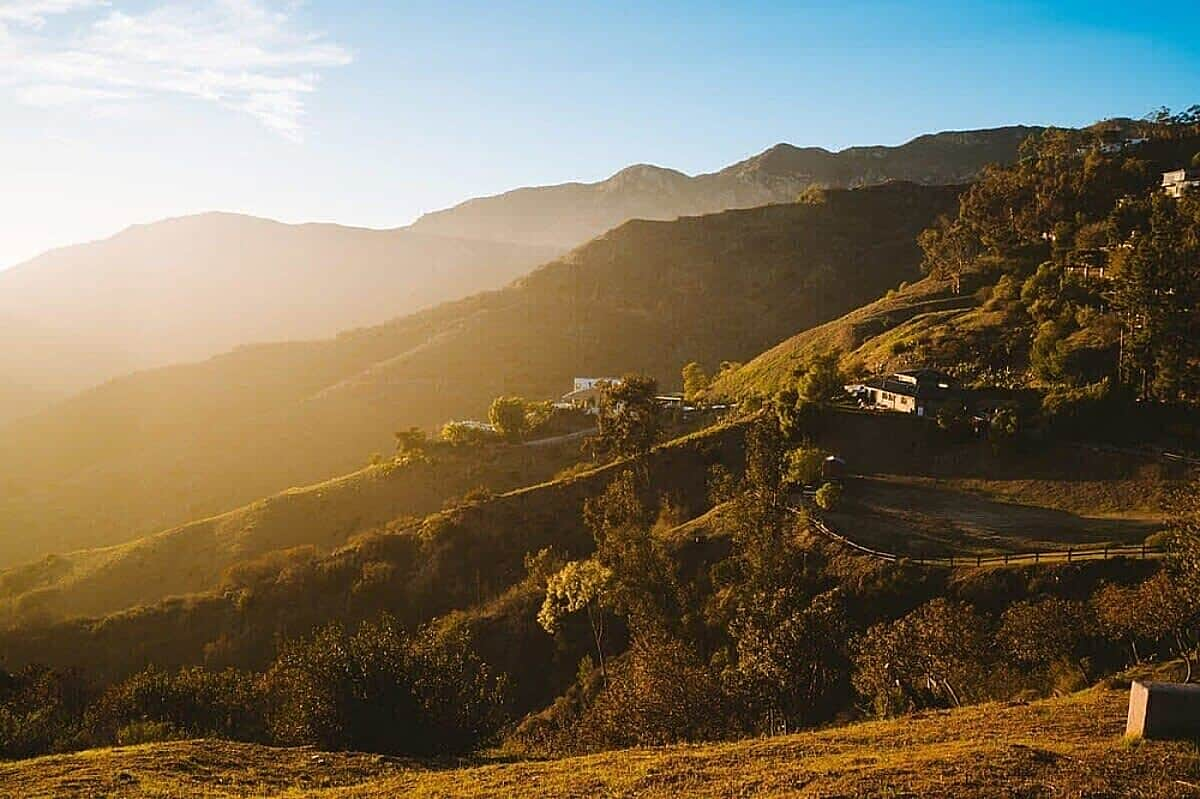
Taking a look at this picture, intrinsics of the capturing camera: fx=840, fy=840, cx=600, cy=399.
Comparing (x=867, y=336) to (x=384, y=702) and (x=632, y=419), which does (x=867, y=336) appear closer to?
(x=632, y=419)

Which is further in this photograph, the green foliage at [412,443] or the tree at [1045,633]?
the green foliage at [412,443]

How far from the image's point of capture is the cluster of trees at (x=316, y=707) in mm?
27250

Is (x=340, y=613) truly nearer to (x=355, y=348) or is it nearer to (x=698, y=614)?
(x=698, y=614)

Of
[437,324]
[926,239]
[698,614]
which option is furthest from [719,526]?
[437,324]

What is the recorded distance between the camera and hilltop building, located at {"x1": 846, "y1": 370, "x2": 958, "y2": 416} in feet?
173

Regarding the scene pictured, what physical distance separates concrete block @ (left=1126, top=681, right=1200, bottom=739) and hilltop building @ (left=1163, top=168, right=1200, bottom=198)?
76842mm

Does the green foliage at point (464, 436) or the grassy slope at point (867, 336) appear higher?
the grassy slope at point (867, 336)

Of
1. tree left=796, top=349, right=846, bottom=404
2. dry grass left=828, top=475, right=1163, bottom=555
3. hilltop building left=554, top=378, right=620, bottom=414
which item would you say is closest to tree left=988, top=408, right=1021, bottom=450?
dry grass left=828, top=475, right=1163, bottom=555

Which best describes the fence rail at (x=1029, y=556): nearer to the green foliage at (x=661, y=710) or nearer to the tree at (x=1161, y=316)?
the green foliage at (x=661, y=710)

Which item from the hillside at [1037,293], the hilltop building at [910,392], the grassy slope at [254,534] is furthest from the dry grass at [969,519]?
the grassy slope at [254,534]

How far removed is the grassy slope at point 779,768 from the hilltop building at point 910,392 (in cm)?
3196

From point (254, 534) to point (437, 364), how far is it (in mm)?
73225

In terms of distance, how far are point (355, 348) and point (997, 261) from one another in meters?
117

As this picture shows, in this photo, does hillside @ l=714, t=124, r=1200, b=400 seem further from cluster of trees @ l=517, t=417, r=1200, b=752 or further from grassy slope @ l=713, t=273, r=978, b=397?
cluster of trees @ l=517, t=417, r=1200, b=752
